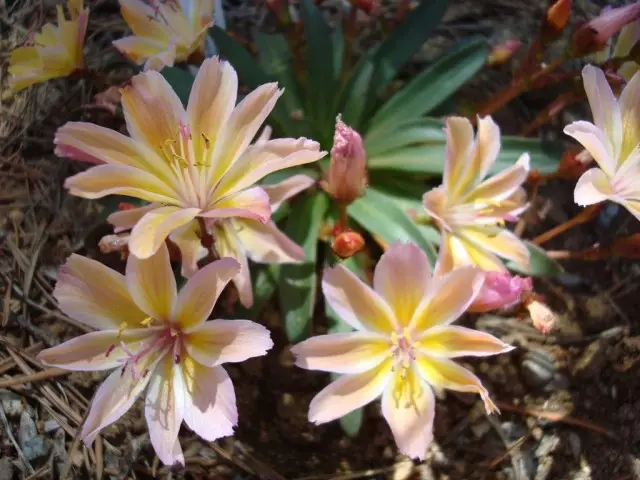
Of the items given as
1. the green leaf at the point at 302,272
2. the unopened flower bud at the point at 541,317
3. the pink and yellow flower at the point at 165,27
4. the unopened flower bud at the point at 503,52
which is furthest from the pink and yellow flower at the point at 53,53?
the unopened flower bud at the point at 541,317

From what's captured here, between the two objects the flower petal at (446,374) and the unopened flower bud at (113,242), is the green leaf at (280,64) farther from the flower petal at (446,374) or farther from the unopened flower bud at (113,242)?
the flower petal at (446,374)

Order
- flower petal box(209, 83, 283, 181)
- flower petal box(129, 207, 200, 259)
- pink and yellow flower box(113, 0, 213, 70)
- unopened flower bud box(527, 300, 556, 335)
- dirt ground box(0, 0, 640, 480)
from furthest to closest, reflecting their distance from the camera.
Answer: dirt ground box(0, 0, 640, 480) < pink and yellow flower box(113, 0, 213, 70) < unopened flower bud box(527, 300, 556, 335) < flower petal box(209, 83, 283, 181) < flower petal box(129, 207, 200, 259)

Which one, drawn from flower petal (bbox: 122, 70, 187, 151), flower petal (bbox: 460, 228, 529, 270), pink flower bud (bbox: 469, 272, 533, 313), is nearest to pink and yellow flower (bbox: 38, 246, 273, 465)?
flower petal (bbox: 122, 70, 187, 151)

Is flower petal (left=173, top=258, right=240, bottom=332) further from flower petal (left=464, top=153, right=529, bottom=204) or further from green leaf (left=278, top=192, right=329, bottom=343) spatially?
flower petal (left=464, top=153, right=529, bottom=204)

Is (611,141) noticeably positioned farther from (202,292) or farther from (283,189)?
(202,292)

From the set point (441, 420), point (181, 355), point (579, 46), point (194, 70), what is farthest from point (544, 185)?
point (181, 355)

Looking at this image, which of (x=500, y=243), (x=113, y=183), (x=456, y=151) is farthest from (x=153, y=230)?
(x=500, y=243)

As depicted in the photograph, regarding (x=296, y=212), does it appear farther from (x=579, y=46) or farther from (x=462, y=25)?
(x=462, y=25)
